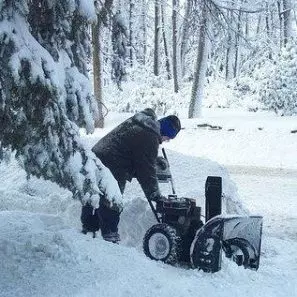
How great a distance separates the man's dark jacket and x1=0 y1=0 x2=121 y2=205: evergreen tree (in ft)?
4.60

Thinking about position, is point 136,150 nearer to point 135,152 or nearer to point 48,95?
point 135,152

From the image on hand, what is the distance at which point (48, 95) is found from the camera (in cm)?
406

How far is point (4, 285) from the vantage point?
4.50 m

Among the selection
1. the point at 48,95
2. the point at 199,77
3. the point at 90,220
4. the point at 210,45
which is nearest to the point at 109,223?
the point at 90,220

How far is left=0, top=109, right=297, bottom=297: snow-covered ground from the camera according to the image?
4676 mm

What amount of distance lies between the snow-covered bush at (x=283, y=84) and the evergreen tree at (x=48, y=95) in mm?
19747

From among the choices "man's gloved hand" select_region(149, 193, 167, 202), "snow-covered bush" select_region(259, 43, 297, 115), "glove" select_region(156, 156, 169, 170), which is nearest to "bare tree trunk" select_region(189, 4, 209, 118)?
"snow-covered bush" select_region(259, 43, 297, 115)

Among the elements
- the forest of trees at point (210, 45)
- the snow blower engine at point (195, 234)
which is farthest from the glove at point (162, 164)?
the forest of trees at point (210, 45)

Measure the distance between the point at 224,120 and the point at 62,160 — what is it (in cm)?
1899

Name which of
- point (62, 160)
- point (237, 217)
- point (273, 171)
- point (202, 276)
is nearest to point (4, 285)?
point (62, 160)

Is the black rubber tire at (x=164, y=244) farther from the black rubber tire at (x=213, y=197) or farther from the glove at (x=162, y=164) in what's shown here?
the glove at (x=162, y=164)

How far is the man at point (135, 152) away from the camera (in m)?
6.04

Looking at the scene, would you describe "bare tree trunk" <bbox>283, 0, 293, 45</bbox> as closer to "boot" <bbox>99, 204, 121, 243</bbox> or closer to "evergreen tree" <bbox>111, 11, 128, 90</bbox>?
"evergreen tree" <bbox>111, 11, 128, 90</bbox>

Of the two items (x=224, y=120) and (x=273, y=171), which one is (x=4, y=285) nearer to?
(x=273, y=171)
